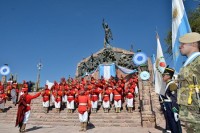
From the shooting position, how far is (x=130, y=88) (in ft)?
43.5

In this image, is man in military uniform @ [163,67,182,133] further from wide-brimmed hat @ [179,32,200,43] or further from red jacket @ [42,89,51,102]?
red jacket @ [42,89,51,102]

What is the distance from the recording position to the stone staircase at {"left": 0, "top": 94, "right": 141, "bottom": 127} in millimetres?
11258

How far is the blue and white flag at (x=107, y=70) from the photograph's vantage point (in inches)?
978

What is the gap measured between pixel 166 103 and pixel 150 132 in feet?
9.89

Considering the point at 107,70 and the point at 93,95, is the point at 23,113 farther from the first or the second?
the point at 107,70

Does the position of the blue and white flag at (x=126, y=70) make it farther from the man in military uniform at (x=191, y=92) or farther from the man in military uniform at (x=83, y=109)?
the man in military uniform at (x=191, y=92)

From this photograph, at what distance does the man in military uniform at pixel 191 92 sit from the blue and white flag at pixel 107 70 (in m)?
22.2

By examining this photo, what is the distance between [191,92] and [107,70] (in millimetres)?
22810

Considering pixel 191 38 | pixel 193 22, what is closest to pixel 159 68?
pixel 191 38

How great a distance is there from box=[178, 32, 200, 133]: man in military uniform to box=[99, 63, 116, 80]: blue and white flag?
2222 centimetres

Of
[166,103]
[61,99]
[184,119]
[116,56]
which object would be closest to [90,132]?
[166,103]

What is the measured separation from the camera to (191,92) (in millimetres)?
2363

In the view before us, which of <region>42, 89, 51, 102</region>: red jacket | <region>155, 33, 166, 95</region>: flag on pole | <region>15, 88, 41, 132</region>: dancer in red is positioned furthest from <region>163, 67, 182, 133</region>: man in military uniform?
<region>42, 89, 51, 102</region>: red jacket

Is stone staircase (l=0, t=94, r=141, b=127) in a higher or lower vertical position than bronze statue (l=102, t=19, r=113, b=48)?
lower
